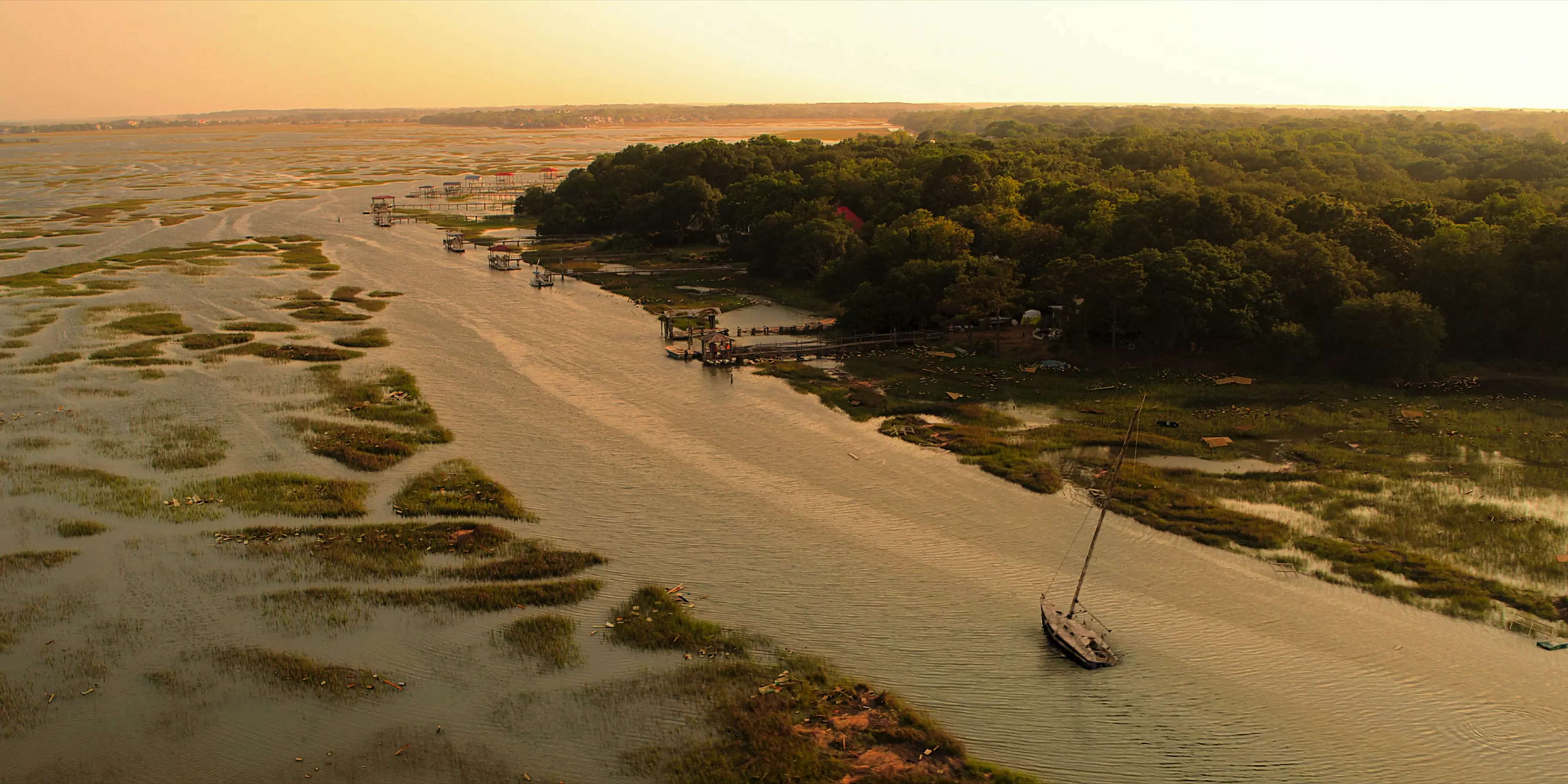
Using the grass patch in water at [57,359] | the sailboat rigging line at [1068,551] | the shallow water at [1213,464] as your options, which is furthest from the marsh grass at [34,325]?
the shallow water at [1213,464]

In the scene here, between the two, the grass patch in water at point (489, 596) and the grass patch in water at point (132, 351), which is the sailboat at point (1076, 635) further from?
Result: the grass patch in water at point (132, 351)

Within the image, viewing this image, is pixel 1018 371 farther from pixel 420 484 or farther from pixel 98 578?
pixel 98 578

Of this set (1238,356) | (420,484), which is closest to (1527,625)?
(1238,356)

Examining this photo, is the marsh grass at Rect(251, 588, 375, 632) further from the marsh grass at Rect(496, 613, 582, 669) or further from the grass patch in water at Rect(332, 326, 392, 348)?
the grass patch in water at Rect(332, 326, 392, 348)

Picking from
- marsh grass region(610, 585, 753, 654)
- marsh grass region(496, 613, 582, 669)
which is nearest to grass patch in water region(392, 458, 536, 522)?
marsh grass region(496, 613, 582, 669)

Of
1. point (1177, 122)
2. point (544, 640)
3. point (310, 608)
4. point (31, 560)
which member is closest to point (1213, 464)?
point (544, 640)

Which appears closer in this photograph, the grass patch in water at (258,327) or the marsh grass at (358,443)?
the marsh grass at (358,443)
